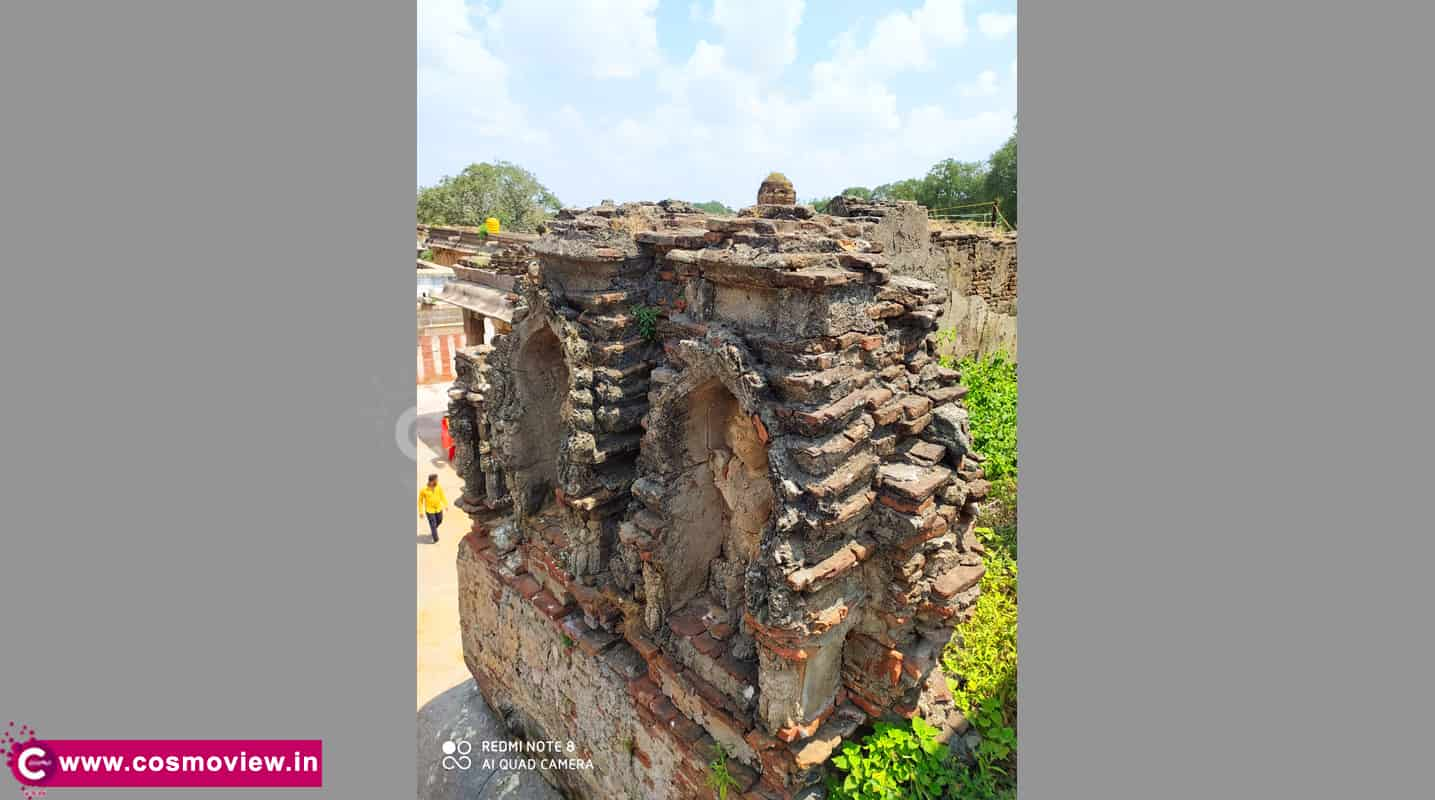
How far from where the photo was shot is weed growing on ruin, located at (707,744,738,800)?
5449mm

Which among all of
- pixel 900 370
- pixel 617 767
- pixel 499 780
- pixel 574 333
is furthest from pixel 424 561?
pixel 900 370

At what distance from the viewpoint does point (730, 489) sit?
556 cm

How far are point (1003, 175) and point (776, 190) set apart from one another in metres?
28.1

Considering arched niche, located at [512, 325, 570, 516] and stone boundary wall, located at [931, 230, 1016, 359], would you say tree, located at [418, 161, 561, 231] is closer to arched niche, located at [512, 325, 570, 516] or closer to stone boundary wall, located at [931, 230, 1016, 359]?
stone boundary wall, located at [931, 230, 1016, 359]

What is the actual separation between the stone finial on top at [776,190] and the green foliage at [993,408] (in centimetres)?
367

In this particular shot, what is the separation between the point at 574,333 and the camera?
19.8 feet

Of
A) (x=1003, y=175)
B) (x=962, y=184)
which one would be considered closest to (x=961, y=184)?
(x=962, y=184)

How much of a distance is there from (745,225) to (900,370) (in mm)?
1570

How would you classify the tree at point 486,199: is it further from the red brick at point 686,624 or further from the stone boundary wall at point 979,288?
the red brick at point 686,624

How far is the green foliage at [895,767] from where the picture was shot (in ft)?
16.3

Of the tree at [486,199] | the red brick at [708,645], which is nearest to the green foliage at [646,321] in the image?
the red brick at [708,645]

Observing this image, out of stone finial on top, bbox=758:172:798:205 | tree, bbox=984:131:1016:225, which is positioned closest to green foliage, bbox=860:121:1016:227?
tree, bbox=984:131:1016:225
